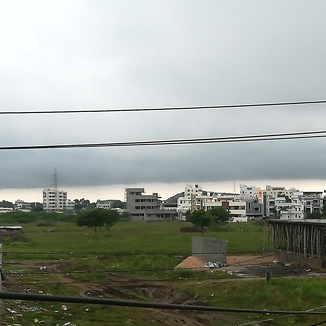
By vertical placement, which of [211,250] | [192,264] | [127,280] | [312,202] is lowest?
[127,280]

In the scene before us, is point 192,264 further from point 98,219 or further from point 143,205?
point 143,205

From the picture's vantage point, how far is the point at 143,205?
4459 cm

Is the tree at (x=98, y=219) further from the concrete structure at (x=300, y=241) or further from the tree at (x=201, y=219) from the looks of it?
the concrete structure at (x=300, y=241)

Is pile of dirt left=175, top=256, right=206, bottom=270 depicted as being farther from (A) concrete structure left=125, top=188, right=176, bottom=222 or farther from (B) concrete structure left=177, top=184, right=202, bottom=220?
(B) concrete structure left=177, top=184, right=202, bottom=220

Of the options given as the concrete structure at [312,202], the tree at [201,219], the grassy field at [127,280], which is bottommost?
the grassy field at [127,280]

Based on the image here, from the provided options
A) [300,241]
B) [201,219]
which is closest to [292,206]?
[201,219]

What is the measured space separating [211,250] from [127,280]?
4.67 m

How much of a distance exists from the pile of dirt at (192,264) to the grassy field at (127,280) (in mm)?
706

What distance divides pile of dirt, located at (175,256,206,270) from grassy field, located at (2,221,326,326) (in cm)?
71

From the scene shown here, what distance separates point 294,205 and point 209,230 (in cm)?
2639

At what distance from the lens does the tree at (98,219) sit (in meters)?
30.2

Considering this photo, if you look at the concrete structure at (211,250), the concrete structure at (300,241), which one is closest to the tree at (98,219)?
the concrete structure at (211,250)

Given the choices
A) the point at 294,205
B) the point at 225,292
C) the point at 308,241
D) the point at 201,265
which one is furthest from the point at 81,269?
the point at 294,205

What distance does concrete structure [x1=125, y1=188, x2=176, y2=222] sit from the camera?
42.5m
